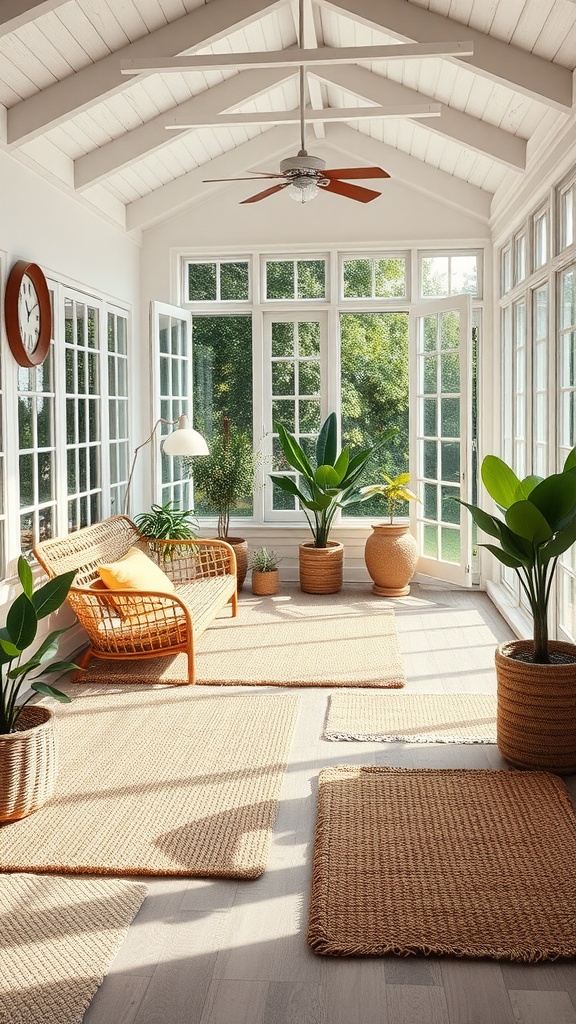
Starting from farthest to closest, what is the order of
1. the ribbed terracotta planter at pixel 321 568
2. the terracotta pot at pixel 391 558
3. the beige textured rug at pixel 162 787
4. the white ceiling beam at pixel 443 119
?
the ribbed terracotta planter at pixel 321 568 → the terracotta pot at pixel 391 558 → the white ceiling beam at pixel 443 119 → the beige textured rug at pixel 162 787

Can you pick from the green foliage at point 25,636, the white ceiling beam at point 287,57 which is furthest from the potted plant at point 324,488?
the green foliage at point 25,636

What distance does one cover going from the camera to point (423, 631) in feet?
20.2

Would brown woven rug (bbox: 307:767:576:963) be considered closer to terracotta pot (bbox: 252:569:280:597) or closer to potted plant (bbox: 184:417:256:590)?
terracotta pot (bbox: 252:569:280:597)

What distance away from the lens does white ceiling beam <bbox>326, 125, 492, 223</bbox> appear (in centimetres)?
736

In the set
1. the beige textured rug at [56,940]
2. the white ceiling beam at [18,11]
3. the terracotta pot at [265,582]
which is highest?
the white ceiling beam at [18,11]

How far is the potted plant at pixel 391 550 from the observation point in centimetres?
722

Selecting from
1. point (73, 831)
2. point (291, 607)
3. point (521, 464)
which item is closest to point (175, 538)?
point (291, 607)

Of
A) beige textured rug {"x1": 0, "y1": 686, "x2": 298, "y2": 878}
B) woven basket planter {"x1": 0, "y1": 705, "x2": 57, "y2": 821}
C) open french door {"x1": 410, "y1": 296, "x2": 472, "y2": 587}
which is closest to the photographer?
beige textured rug {"x1": 0, "y1": 686, "x2": 298, "y2": 878}

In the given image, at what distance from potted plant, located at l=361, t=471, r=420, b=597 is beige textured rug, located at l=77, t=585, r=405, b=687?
0.24m

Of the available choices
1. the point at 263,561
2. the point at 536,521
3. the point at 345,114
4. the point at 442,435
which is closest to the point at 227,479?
the point at 263,561

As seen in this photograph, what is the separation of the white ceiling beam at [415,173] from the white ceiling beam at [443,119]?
1.19 metres

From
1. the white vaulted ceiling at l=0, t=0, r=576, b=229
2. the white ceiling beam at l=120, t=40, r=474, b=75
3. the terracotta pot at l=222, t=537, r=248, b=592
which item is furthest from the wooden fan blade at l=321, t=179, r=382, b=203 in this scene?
the terracotta pot at l=222, t=537, r=248, b=592

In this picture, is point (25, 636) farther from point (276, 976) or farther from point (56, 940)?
point (276, 976)

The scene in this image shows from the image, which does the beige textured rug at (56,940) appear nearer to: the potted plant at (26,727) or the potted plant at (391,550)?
the potted plant at (26,727)
